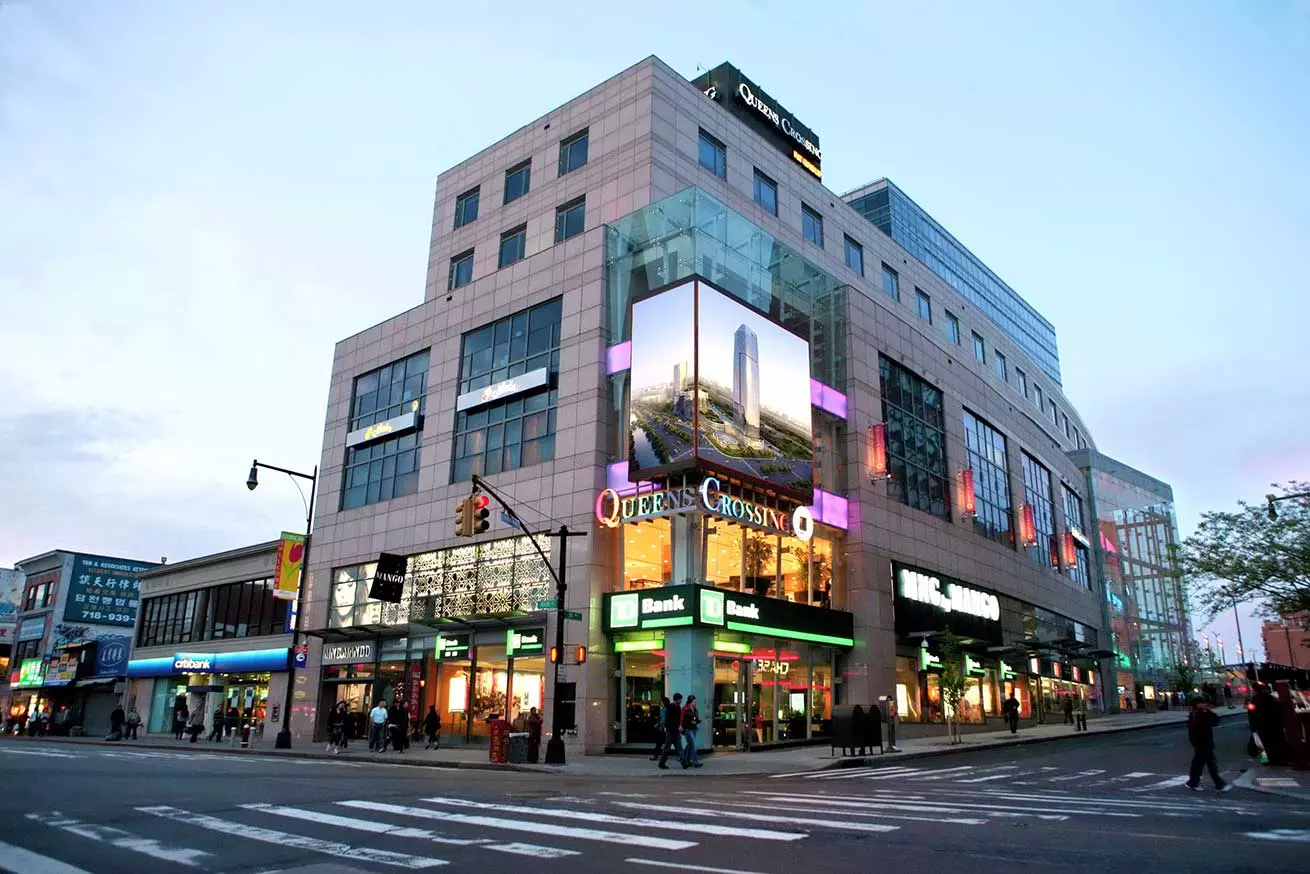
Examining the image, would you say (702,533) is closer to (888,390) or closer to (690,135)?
(888,390)

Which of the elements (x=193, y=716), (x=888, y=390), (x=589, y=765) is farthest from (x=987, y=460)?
(x=193, y=716)

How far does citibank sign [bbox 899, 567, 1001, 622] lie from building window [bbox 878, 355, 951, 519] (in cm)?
346

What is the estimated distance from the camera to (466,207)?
48281mm

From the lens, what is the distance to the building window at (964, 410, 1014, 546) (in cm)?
5116

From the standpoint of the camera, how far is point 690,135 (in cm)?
4166

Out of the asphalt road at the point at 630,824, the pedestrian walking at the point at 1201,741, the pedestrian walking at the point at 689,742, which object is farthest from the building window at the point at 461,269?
the pedestrian walking at the point at 1201,741

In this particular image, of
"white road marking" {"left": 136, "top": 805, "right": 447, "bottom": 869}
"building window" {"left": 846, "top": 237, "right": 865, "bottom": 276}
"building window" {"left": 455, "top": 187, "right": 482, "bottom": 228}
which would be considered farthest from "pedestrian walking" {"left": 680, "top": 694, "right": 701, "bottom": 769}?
"building window" {"left": 846, "top": 237, "right": 865, "bottom": 276}

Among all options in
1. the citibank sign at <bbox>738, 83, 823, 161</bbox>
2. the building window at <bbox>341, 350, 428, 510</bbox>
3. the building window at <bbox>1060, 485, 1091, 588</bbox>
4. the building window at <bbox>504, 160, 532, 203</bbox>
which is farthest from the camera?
the building window at <bbox>1060, 485, 1091, 588</bbox>

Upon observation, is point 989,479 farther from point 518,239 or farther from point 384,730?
point 384,730

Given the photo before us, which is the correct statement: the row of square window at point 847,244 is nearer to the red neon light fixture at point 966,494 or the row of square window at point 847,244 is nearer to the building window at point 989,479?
the building window at point 989,479

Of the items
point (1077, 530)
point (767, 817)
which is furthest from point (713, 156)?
point (1077, 530)

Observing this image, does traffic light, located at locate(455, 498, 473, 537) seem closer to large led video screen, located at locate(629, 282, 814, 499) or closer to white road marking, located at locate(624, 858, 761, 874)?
large led video screen, located at locate(629, 282, 814, 499)

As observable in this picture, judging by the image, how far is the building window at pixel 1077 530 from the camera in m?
67.3

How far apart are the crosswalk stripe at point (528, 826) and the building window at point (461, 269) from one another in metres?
35.4
